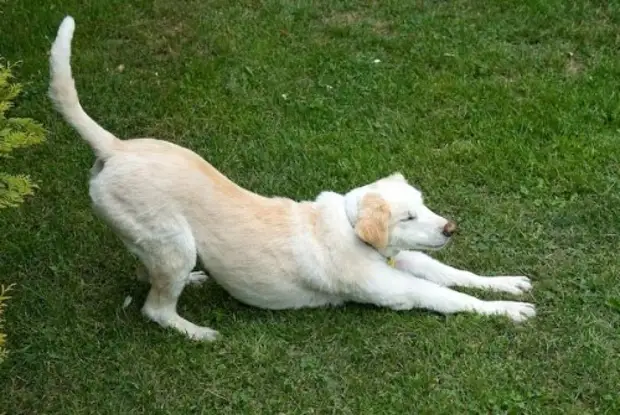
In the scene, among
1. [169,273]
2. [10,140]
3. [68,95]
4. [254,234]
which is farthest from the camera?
[254,234]

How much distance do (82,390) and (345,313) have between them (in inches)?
54.5

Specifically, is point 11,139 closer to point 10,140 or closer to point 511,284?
point 10,140

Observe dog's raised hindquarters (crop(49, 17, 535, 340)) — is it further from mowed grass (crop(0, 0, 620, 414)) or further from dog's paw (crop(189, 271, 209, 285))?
dog's paw (crop(189, 271, 209, 285))

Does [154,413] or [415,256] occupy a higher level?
[415,256]

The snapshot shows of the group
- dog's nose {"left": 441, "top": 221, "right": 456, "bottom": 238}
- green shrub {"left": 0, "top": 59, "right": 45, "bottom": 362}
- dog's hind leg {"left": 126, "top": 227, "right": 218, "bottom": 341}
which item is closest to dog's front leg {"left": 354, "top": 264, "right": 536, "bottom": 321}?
dog's nose {"left": 441, "top": 221, "right": 456, "bottom": 238}

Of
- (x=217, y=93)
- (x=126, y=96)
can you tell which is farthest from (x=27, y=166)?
(x=217, y=93)

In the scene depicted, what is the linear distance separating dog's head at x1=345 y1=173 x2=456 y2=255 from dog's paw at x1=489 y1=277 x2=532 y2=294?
433mm

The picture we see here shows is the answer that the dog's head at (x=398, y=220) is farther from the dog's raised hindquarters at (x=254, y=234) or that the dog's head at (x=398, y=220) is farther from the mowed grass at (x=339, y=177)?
the mowed grass at (x=339, y=177)

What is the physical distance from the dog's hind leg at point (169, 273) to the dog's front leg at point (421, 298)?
33.6 inches

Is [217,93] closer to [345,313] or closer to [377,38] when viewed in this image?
[377,38]

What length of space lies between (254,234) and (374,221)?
2.00 feet

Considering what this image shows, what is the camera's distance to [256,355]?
4.47 m

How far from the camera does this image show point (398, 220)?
4547mm

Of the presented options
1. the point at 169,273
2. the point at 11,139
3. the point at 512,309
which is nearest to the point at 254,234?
the point at 169,273
